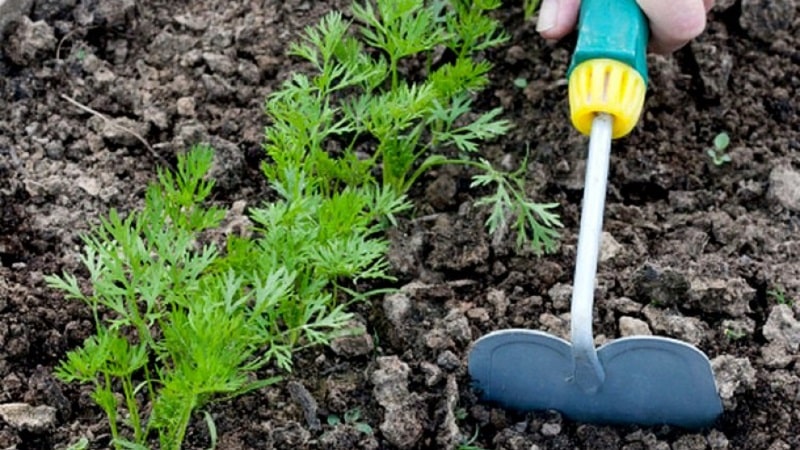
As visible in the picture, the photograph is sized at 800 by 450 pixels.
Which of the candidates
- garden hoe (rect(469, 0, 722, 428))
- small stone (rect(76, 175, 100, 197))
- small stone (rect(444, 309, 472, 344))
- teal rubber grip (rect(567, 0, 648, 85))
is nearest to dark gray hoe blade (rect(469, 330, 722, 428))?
garden hoe (rect(469, 0, 722, 428))

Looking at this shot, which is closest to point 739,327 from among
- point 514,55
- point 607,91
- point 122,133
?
point 607,91

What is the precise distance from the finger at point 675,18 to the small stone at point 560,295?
0.50m

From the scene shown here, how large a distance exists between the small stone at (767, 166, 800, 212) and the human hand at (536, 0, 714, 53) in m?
0.40

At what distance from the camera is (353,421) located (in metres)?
2.52

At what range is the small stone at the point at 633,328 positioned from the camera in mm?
2648

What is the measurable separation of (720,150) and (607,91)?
710mm

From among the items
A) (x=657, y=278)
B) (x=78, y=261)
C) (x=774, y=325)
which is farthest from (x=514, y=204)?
(x=78, y=261)

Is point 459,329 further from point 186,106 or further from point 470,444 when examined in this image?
point 186,106

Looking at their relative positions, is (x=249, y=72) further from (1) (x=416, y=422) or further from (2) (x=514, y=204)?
(1) (x=416, y=422)

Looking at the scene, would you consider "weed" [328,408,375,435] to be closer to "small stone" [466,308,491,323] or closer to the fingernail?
"small stone" [466,308,491,323]

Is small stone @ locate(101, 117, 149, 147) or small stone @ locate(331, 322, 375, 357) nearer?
small stone @ locate(331, 322, 375, 357)

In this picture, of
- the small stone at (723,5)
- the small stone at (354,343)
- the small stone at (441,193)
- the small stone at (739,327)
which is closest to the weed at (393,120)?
the small stone at (441,193)

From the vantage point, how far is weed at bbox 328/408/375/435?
8.21ft

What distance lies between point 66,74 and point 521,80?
39.3 inches
